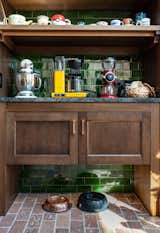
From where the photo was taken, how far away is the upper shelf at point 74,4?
2.09 m

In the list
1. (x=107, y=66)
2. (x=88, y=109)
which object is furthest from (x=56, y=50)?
(x=88, y=109)

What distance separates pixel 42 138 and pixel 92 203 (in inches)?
26.0

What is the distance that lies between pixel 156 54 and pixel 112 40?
41cm

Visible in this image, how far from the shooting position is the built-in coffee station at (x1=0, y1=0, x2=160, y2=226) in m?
1.75

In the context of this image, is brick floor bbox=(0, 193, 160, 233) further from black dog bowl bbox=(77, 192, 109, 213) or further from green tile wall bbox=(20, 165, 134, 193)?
green tile wall bbox=(20, 165, 134, 193)

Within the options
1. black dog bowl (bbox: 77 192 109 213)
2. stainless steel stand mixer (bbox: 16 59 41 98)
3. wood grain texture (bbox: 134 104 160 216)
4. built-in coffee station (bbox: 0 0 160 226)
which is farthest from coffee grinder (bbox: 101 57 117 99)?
black dog bowl (bbox: 77 192 109 213)

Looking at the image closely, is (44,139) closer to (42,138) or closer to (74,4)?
(42,138)

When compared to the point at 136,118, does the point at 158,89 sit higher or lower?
higher

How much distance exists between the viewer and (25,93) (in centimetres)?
190

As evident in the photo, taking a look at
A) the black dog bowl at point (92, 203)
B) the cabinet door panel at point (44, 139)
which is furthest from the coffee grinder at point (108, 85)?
the black dog bowl at point (92, 203)

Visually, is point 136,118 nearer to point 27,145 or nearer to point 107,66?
point 107,66

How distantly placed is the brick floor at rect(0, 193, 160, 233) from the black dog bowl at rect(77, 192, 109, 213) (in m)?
0.04

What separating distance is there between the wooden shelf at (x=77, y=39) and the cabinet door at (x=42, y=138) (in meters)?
0.66

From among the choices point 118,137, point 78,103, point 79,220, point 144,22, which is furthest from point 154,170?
point 144,22
